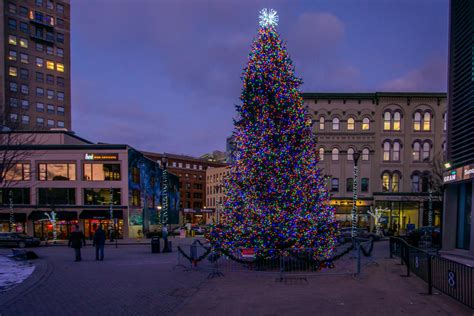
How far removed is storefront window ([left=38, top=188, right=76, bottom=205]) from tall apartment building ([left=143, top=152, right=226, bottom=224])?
5341cm

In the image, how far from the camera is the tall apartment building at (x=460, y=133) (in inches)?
632

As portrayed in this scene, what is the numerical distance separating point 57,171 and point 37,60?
119 ft

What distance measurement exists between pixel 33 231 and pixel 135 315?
34713 mm

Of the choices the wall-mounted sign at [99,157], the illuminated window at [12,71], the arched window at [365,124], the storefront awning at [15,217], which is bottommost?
the storefront awning at [15,217]

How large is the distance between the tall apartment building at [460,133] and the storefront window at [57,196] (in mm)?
35768

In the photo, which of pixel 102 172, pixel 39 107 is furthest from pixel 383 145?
pixel 39 107

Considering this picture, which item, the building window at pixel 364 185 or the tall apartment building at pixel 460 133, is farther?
the building window at pixel 364 185

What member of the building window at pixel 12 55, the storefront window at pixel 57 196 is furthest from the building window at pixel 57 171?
the building window at pixel 12 55

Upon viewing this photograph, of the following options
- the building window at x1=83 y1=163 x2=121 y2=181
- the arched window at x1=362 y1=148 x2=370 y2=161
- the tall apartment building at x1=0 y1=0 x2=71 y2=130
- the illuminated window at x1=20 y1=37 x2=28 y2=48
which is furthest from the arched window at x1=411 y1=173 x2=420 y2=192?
the illuminated window at x1=20 y1=37 x2=28 y2=48

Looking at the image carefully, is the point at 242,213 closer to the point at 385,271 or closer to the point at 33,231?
the point at 385,271

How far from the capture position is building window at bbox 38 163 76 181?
1372 inches

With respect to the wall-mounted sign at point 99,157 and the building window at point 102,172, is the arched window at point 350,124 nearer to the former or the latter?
the building window at point 102,172

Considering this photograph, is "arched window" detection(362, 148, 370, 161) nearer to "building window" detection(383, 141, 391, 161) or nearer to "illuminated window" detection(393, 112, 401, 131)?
"building window" detection(383, 141, 391, 161)

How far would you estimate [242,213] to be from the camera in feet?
41.2
